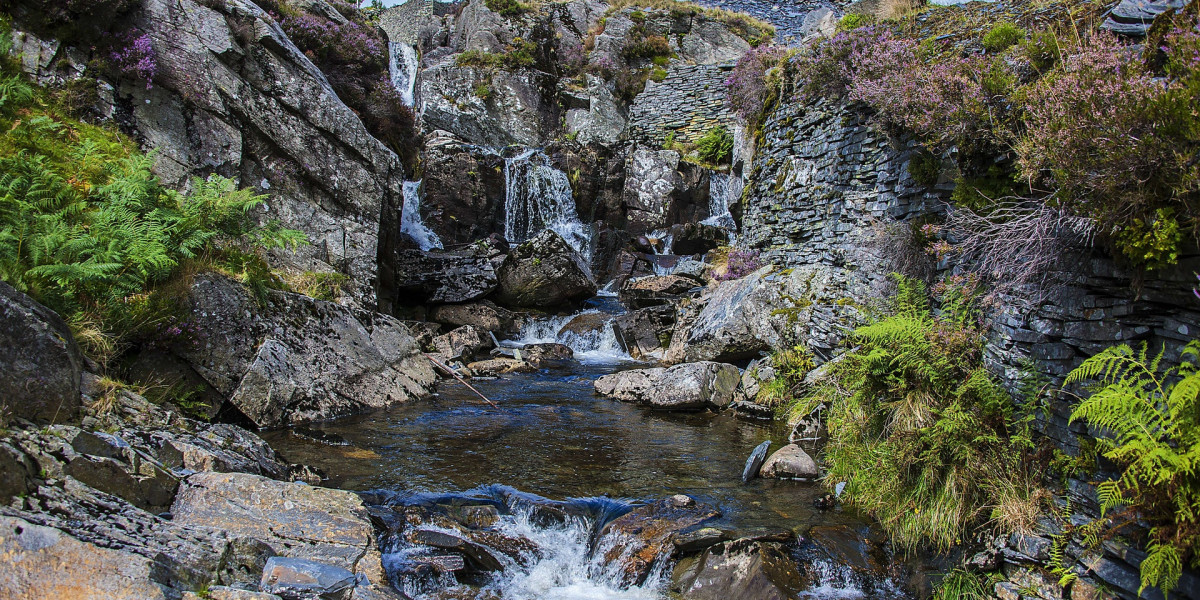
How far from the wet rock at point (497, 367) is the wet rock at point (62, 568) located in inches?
317

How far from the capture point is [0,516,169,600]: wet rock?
10.0 feet

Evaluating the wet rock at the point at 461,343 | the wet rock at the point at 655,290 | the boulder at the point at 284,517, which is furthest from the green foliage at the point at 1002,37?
the wet rock at the point at 461,343

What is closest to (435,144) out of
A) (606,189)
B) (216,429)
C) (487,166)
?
(487,166)

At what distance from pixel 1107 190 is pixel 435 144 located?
18.3 m

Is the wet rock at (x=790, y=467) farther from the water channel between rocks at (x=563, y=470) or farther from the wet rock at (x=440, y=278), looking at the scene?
the wet rock at (x=440, y=278)

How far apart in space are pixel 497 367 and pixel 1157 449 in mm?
9934

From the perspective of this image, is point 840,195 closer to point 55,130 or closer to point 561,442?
point 561,442

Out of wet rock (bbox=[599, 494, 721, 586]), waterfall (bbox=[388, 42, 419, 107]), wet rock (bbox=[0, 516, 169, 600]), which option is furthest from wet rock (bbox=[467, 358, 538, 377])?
waterfall (bbox=[388, 42, 419, 107])

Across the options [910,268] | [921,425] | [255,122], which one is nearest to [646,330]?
[910,268]

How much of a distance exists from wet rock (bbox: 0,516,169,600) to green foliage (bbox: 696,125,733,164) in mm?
19912

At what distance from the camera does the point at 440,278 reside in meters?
14.5

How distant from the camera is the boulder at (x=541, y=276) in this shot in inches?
604

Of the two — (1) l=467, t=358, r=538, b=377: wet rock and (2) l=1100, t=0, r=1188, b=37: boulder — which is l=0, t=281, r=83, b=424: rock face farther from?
(2) l=1100, t=0, r=1188, b=37: boulder

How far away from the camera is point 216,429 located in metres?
5.93
